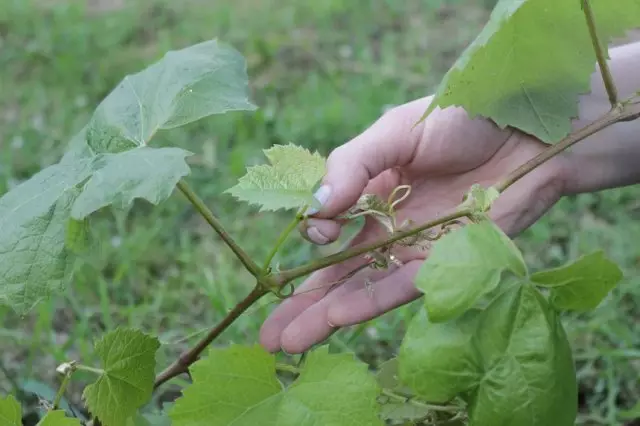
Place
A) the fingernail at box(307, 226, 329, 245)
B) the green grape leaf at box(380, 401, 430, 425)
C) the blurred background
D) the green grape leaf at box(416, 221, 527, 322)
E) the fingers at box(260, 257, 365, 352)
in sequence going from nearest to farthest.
→ the green grape leaf at box(416, 221, 527, 322) < the green grape leaf at box(380, 401, 430, 425) < the fingernail at box(307, 226, 329, 245) < the fingers at box(260, 257, 365, 352) < the blurred background

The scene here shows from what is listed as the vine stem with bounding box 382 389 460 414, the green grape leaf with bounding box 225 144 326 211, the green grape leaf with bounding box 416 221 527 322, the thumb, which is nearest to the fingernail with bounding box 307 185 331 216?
the thumb

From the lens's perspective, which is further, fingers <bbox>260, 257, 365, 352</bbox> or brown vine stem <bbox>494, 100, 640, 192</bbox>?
fingers <bbox>260, 257, 365, 352</bbox>

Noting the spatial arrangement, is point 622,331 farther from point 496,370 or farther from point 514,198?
point 496,370

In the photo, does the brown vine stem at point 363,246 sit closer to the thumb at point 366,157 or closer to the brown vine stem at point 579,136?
the brown vine stem at point 579,136

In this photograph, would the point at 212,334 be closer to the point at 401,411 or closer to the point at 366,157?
the point at 401,411

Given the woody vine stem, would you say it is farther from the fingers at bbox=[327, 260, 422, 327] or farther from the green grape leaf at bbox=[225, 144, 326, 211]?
the fingers at bbox=[327, 260, 422, 327]

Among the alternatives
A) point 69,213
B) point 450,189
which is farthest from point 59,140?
point 69,213
